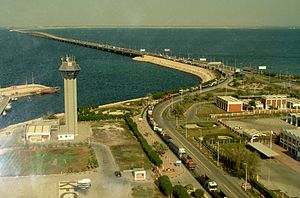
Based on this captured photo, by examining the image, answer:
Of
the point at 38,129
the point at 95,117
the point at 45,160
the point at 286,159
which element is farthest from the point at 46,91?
the point at 286,159

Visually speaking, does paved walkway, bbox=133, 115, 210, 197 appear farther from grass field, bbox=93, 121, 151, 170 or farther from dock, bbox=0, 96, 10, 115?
dock, bbox=0, 96, 10, 115

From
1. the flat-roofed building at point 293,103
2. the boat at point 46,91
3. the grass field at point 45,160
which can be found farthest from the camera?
the boat at point 46,91

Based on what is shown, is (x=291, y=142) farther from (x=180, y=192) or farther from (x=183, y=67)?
(x=183, y=67)

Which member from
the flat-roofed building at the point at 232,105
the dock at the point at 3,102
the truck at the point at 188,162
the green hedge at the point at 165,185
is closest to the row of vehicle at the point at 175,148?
the truck at the point at 188,162

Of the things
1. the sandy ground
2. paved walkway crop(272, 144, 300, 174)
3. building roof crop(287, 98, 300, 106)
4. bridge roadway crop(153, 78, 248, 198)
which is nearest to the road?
bridge roadway crop(153, 78, 248, 198)

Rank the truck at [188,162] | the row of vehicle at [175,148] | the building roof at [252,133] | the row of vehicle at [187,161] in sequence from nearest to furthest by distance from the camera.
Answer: the row of vehicle at [187,161]
the truck at [188,162]
the row of vehicle at [175,148]
the building roof at [252,133]

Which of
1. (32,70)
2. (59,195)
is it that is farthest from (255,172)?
(32,70)

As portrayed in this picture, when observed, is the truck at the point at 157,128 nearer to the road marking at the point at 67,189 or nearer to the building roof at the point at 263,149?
the building roof at the point at 263,149
